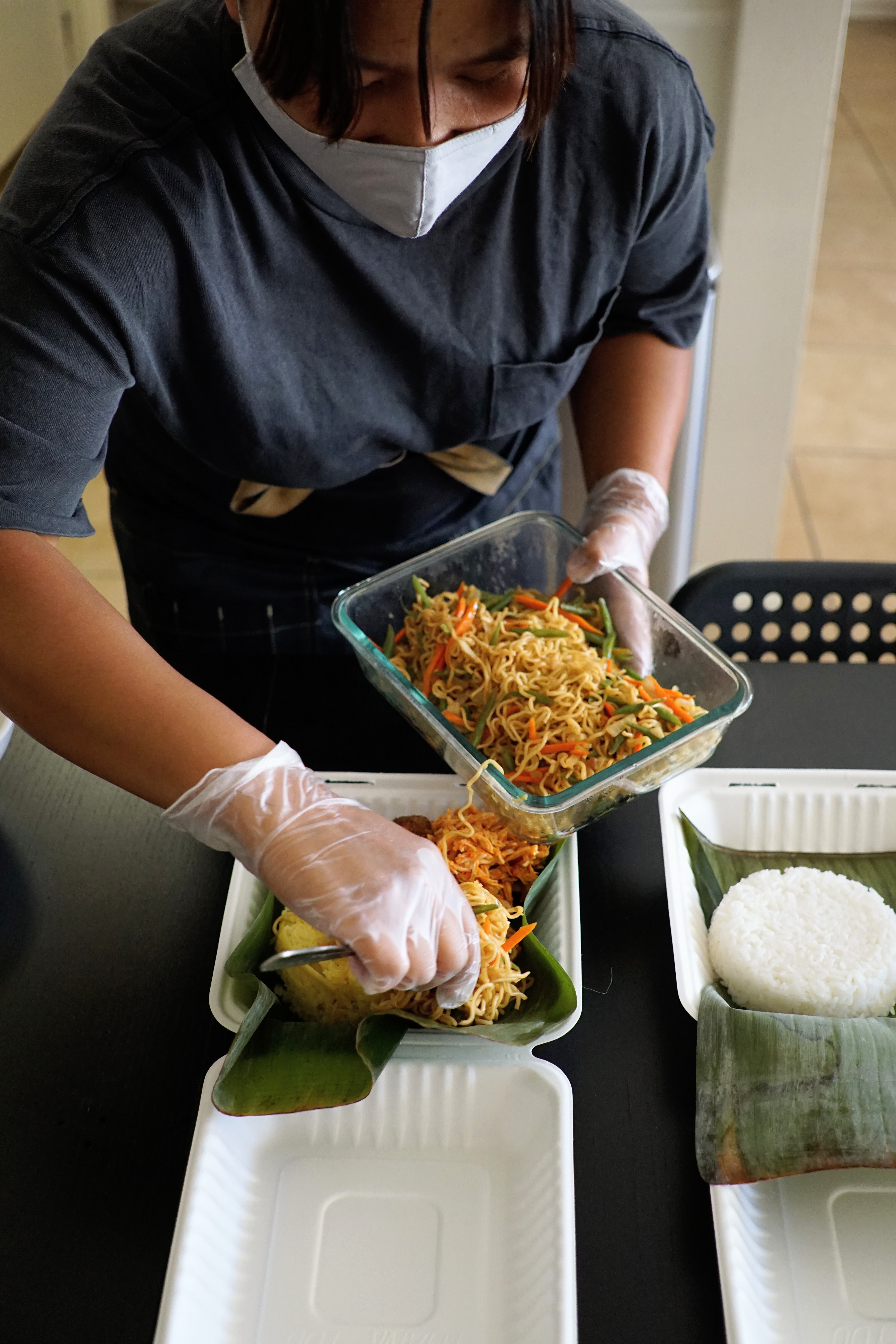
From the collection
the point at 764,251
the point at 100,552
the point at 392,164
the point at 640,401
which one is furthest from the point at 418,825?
the point at 100,552

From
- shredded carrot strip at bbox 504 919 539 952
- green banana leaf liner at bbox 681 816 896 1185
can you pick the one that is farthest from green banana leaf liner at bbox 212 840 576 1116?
green banana leaf liner at bbox 681 816 896 1185

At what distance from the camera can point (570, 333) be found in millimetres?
1376

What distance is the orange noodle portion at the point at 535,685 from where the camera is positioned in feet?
3.73

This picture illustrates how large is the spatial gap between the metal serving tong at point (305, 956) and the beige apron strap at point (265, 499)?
25.2 inches

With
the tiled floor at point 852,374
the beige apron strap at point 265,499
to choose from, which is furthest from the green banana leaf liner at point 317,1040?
the tiled floor at point 852,374

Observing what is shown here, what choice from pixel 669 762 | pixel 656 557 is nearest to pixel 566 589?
pixel 669 762

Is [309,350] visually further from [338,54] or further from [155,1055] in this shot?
[155,1055]

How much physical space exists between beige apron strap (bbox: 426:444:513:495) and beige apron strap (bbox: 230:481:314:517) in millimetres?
178

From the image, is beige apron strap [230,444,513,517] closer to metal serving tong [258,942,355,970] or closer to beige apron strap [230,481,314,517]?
beige apron strap [230,481,314,517]

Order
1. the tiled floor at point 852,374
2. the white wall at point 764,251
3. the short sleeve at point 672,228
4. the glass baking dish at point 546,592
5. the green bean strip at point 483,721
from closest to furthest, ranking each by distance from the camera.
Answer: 1. the glass baking dish at point 546,592
2. the green bean strip at point 483,721
3. the short sleeve at point 672,228
4. the white wall at point 764,251
5. the tiled floor at point 852,374

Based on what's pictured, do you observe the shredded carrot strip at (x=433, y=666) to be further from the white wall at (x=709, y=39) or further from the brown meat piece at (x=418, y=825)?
the white wall at (x=709, y=39)

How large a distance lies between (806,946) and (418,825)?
0.39 m

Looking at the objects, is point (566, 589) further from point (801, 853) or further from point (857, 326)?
point (857, 326)

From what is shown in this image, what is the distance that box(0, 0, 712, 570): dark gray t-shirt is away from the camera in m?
0.99
